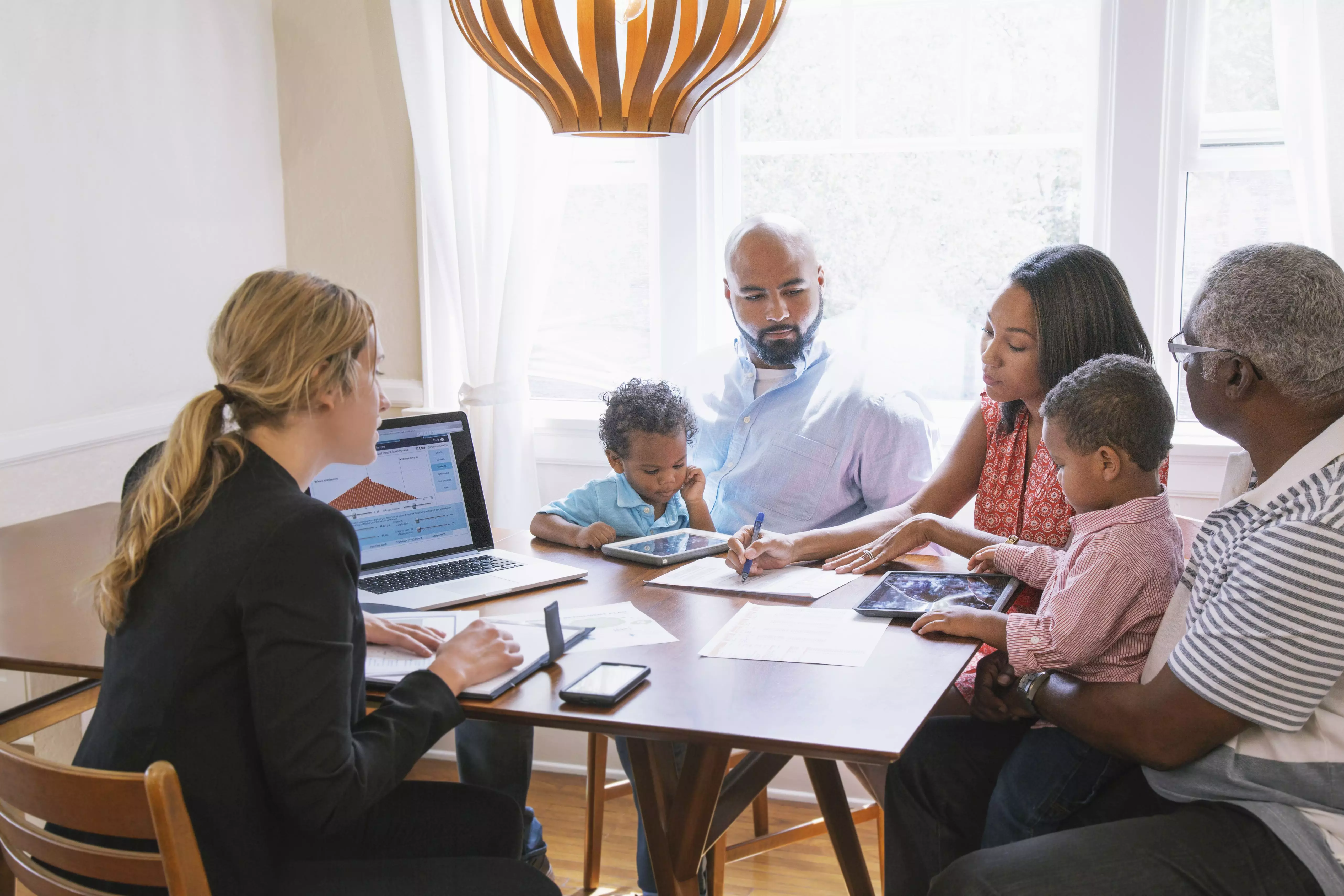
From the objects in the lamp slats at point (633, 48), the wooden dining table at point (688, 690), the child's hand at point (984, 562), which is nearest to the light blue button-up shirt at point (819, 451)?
the wooden dining table at point (688, 690)

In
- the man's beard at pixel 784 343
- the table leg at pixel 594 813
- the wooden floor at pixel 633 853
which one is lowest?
the wooden floor at pixel 633 853

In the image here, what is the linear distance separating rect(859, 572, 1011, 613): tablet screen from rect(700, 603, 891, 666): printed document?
0.05m

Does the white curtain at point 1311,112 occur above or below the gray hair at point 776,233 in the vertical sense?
above

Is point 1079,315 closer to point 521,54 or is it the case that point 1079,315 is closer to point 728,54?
point 728,54

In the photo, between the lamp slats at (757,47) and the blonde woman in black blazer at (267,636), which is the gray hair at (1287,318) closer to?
the lamp slats at (757,47)

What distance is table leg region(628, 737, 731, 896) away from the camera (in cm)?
164

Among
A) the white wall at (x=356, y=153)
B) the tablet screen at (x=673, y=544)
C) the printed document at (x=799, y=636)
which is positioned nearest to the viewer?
the printed document at (x=799, y=636)

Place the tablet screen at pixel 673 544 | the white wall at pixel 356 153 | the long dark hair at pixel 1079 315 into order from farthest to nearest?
the white wall at pixel 356 153, the tablet screen at pixel 673 544, the long dark hair at pixel 1079 315

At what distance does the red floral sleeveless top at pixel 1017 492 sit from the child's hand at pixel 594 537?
2.48 ft

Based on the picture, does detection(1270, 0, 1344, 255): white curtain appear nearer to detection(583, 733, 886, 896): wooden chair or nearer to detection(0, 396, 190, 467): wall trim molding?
detection(583, 733, 886, 896): wooden chair

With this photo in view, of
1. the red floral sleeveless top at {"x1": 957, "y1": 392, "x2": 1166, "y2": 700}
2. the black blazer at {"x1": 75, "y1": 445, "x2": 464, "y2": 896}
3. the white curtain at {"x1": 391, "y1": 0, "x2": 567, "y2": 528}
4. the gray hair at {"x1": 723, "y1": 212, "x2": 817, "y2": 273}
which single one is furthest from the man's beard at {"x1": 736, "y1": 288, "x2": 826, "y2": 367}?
the black blazer at {"x1": 75, "y1": 445, "x2": 464, "y2": 896}

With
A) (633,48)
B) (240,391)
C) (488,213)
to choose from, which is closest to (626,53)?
(633,48)

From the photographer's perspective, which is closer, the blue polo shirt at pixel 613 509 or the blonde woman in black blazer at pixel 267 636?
the blonde woman in black blazer at pixel 267 636

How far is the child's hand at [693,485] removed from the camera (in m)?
2.47
